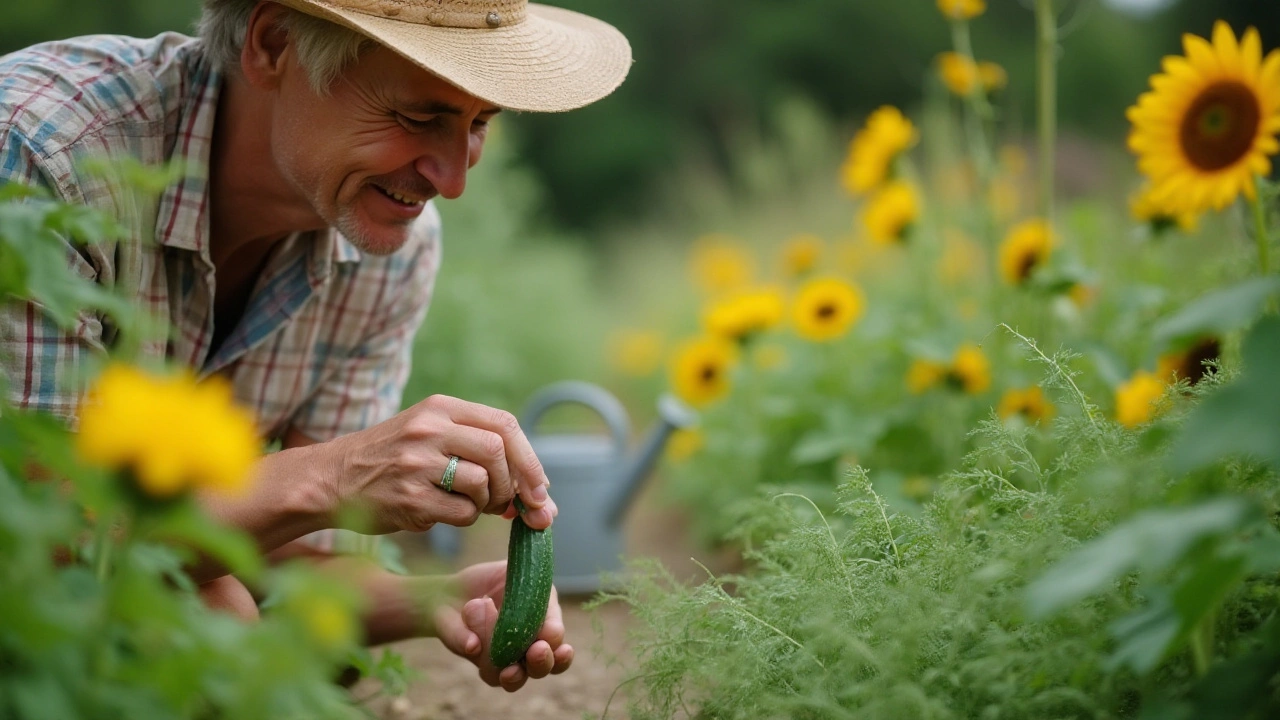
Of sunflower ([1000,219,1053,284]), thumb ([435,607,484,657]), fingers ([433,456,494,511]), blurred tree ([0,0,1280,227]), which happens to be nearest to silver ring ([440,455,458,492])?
fingers ([433,456,494,511])

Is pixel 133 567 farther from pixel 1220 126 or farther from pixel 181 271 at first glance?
pixel 1220 126

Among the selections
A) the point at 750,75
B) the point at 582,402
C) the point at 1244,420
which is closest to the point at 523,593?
the point at 1244,420

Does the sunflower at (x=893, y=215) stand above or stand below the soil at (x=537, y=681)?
above

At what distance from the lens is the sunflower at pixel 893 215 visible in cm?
333

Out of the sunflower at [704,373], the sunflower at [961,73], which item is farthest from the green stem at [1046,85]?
the sunflower at [704,373]

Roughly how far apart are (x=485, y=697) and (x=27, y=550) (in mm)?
1736

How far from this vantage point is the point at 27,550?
798 millimetres

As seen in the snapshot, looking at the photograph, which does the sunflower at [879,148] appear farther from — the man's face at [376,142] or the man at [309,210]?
the man's face at [376,142]

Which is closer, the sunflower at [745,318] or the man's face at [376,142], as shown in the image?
the man's face at [376,142]

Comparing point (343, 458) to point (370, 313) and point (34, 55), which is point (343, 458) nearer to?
point (370, 313)

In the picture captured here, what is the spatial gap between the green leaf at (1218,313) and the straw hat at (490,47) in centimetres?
109

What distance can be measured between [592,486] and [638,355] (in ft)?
7.53

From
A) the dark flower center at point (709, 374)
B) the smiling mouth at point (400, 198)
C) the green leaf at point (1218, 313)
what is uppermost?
the green leaf at point (1218, 313)

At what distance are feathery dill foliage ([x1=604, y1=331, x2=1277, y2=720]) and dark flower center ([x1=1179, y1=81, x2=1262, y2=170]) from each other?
0.50 m
